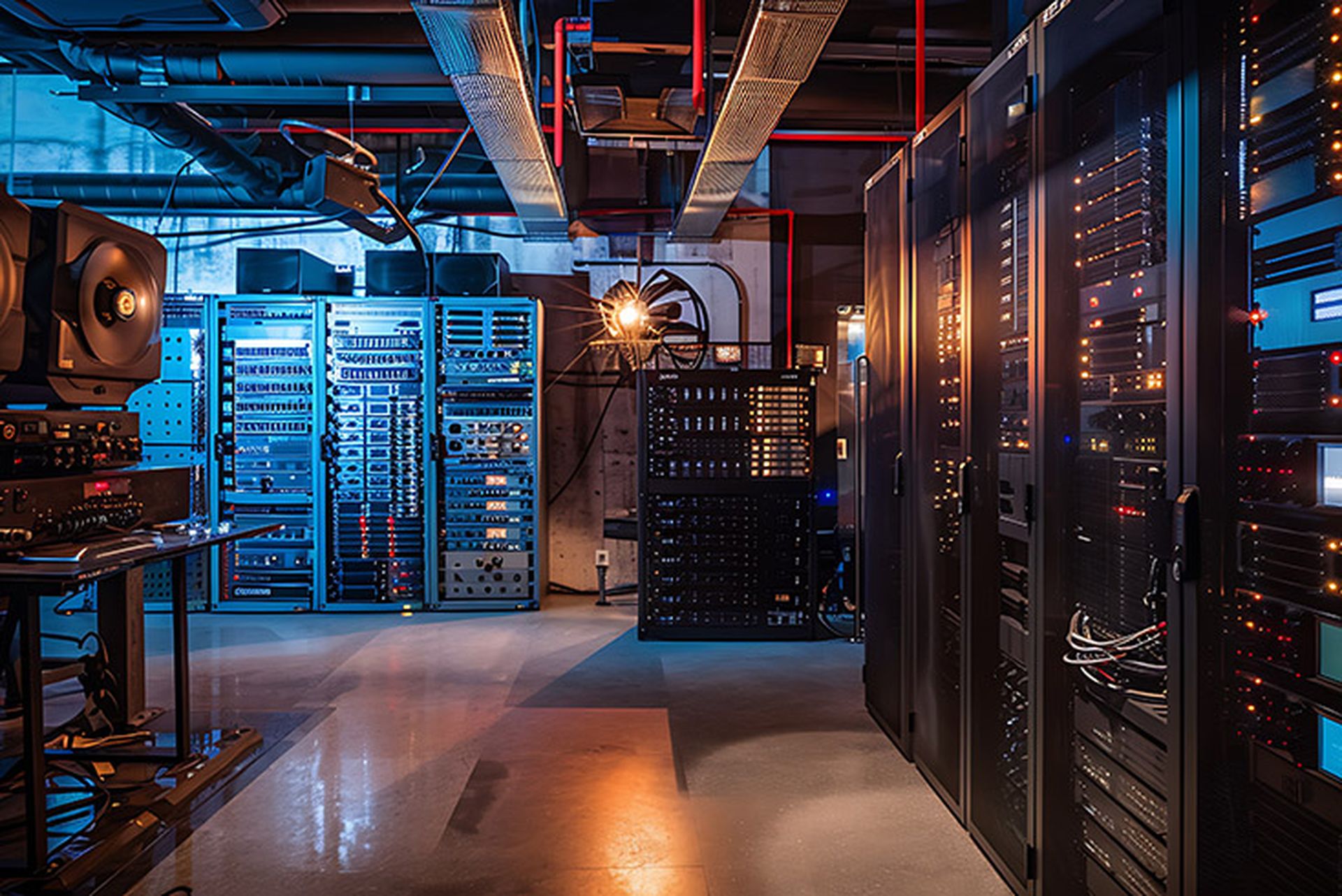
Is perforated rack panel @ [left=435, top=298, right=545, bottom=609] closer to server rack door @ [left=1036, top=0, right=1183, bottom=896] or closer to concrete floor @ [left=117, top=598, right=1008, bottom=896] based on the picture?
concrete floor @ [left=117, top=598, right=1008, bottom=896]

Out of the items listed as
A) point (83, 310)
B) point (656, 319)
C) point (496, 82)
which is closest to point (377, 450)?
point (656, 319)

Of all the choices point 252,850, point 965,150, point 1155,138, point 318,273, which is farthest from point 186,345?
point 1155,138

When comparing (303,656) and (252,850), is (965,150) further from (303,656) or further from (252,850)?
(303,656)

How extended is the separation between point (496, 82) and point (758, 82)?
3.16 ft

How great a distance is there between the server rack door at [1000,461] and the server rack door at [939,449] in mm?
89

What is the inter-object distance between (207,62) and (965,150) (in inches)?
141

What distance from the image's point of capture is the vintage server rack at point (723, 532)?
512cm

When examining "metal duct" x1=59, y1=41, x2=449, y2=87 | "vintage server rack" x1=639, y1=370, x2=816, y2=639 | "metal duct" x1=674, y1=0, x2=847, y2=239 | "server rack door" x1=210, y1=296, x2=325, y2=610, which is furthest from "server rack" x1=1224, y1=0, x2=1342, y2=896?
"server rack door" x1=210, y1=296, x2=325, y2=610

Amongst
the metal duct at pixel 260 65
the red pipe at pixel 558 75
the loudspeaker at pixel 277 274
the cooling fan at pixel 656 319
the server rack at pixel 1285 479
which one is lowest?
the server rack at pixel 1285 479

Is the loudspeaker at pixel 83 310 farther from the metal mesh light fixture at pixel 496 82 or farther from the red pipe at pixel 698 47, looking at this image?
the red pipe at pixel 698 47

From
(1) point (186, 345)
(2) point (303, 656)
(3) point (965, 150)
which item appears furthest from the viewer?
(1) point (186, 345)

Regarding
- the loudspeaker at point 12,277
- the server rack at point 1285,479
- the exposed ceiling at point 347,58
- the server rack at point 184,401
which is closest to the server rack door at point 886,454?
the exposed ceiling at point 347,58

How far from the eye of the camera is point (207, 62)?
13.8 ft

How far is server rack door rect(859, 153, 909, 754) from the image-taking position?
3.14 metres
